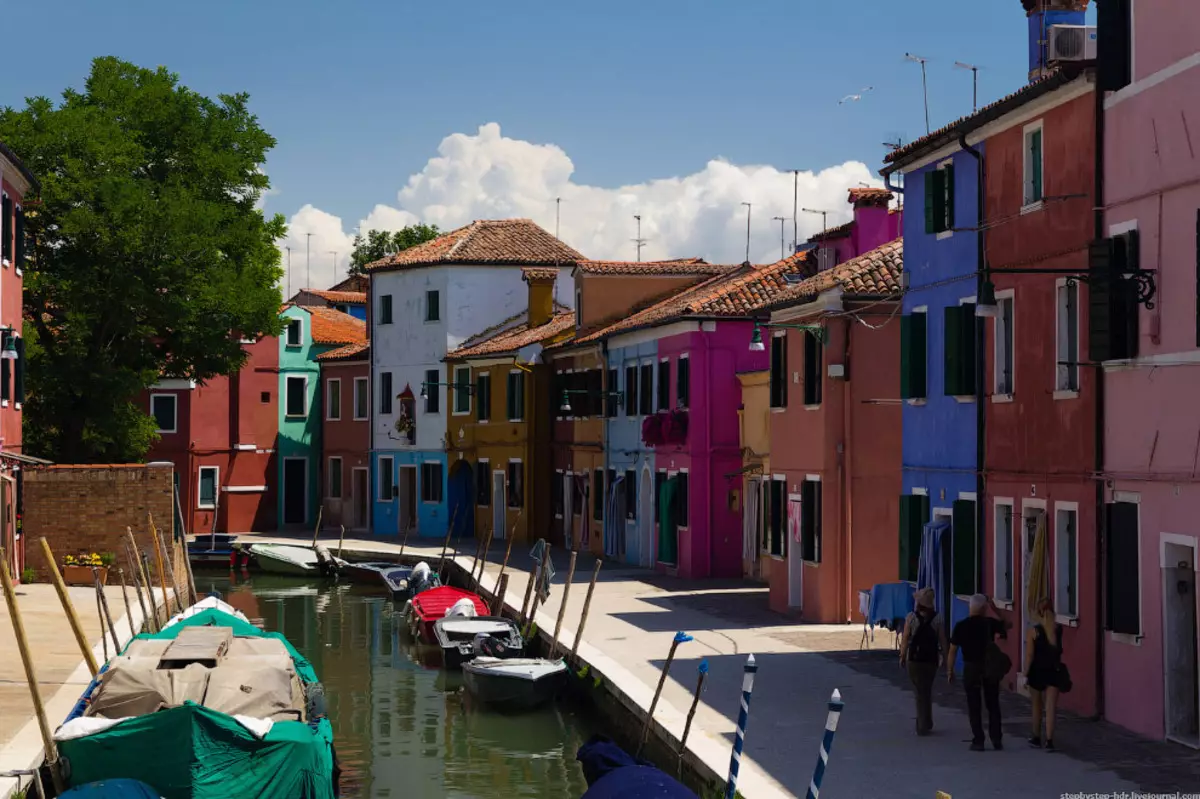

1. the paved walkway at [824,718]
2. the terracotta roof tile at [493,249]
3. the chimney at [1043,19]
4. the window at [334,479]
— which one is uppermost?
the terracotta roof tile at [493,249]

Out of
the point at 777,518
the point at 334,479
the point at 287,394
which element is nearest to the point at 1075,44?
the point at 777,518

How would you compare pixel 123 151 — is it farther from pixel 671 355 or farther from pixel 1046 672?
pixel 1046 672

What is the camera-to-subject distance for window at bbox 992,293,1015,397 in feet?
64.6

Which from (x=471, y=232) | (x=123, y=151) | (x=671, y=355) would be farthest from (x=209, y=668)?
(x=471, y=232)

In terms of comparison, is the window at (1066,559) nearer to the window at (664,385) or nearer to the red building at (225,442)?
the window at (664,385)

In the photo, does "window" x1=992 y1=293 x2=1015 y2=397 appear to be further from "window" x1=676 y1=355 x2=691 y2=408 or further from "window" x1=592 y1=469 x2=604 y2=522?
"window" x1=592 y1=469 x2=604 y2=522

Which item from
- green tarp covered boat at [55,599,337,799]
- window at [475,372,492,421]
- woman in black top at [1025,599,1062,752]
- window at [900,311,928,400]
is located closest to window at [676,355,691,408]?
window at [900,311,928,400]

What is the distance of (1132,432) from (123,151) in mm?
29213

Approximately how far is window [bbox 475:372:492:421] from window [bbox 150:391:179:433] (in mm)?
10580

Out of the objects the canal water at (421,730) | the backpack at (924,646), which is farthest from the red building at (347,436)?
the backpack at (924,646)

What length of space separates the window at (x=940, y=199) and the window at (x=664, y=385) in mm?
14950

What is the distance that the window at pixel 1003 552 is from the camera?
63.9ft

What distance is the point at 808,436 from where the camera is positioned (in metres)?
27.2

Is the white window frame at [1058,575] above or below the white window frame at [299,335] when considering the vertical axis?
below
